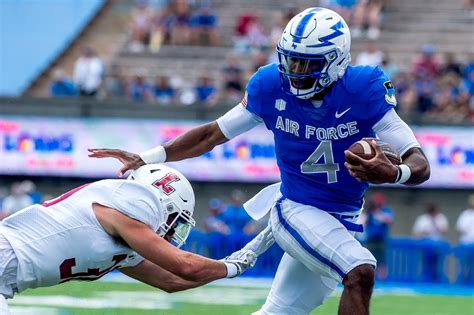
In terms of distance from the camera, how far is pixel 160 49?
61.7 ft

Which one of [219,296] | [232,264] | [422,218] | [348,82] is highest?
[348,82]

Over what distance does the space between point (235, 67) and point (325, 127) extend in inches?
424

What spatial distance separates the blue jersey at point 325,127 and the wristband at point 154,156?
2.20ft

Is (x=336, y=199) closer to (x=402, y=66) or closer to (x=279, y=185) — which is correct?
(x=279, y=185)

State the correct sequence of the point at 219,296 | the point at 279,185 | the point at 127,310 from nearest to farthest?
the point at 279,185, the point at 127,310, the point at 219,296

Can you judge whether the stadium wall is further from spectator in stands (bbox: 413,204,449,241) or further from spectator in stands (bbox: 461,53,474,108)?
spectator in stands (bbox: 461,53,474,108)

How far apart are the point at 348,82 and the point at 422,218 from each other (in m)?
9.85

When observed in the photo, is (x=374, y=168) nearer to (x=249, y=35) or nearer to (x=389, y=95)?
(x=389, y=95)

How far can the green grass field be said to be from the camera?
9.35 metres

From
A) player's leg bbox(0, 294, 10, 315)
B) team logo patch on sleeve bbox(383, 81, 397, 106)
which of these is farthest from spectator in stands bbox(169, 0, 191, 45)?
player's leg bbox(0, 294, 10, 315)

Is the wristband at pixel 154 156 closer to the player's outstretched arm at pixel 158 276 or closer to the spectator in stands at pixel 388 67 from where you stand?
the player's outstretched arm at pixel 158 276

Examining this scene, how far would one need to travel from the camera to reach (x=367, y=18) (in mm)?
18156

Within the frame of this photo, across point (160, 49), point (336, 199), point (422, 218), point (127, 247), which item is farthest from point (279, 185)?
point (160, 49)

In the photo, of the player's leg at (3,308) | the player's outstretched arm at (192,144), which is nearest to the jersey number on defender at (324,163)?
the player's outstretched arm at (192,144)
